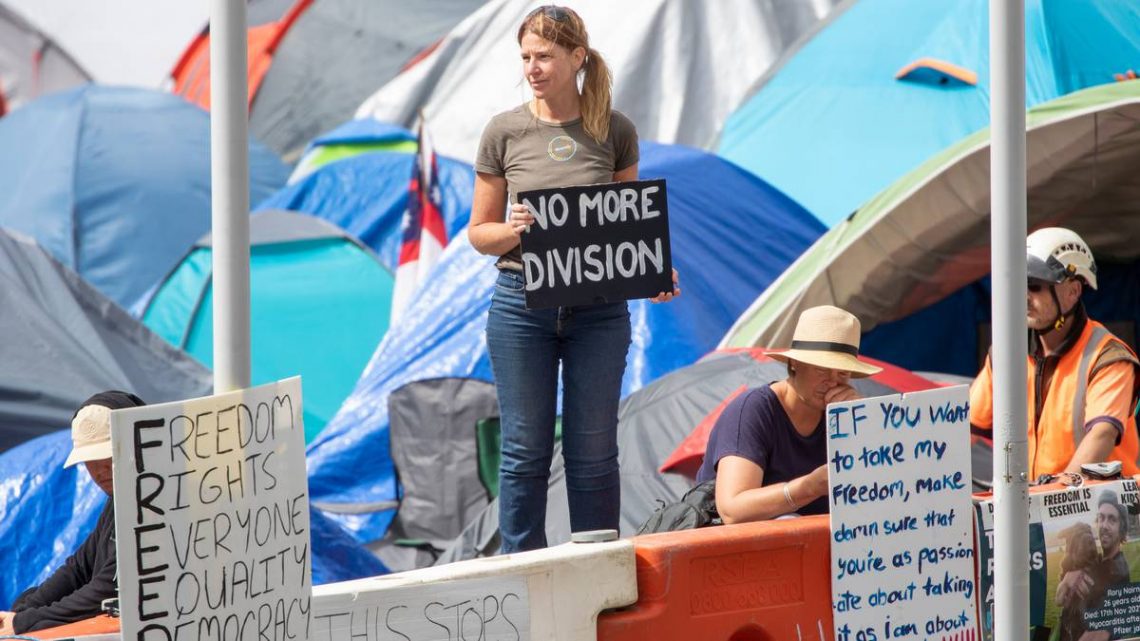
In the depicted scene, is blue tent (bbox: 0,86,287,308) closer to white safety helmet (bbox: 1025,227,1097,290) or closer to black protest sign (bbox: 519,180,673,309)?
white safety helmet (bbox: 1025,227,1097,290)

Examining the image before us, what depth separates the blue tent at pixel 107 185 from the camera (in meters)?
15.1

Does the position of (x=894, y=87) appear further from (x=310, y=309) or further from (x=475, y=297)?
(x=310, y=309)

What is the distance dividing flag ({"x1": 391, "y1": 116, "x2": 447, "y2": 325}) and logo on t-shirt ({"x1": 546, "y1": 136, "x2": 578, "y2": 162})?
5.93m

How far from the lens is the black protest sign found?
13.3 ft

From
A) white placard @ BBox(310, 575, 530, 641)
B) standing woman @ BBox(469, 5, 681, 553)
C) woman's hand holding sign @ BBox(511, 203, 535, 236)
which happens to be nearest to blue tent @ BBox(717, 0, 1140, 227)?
standing woman @ BBox(469, 5, 681, 553)

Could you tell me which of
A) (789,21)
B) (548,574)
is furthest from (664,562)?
(789,21)

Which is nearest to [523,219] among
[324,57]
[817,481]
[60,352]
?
[817,481]

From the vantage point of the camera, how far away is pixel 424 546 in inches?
324

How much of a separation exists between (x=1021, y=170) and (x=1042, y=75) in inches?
221

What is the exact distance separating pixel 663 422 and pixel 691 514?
2694 millimetres

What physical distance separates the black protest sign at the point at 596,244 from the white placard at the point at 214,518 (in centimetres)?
117

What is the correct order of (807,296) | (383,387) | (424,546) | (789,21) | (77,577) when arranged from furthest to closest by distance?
(789,21)
(383,387)
(424,546)
(807,296)
(77,577)

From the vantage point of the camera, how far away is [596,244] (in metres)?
4.11

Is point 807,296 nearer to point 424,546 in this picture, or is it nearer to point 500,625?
point 424,546
